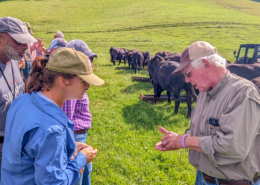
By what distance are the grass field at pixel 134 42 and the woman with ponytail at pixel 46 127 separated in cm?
270

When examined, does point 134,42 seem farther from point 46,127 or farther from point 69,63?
point 46,127

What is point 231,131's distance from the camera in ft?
6.07

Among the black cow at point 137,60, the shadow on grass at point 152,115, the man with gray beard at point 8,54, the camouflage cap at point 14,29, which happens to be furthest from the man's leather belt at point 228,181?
the black cow at point 137,60

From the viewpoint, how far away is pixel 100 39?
4016 cm

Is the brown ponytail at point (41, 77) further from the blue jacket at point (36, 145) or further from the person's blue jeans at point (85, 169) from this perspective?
the person's blue jeans at point (85, 169)

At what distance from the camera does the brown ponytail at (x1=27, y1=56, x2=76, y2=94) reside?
1704 millimetres

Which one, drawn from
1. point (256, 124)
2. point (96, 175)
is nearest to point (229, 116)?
point (256, 124)

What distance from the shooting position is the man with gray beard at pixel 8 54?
2.64 m

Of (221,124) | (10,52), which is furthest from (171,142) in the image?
(10,52)

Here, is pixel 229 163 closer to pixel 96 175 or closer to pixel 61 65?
pixel 61 65

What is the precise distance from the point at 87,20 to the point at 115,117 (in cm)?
5532

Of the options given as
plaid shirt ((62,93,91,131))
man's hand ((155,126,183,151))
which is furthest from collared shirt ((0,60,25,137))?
man's hand ((155,126,183,151))

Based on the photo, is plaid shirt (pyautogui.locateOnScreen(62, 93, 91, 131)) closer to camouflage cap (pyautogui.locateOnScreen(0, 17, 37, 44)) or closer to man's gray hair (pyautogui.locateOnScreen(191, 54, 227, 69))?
camouflage cap (pyautogui.locateOnScreen(0, 17, 37, 44))

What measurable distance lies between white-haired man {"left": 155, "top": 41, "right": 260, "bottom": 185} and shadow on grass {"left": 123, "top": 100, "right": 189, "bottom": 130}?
431 centimetres
